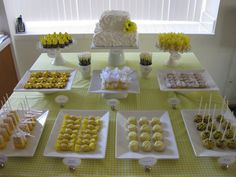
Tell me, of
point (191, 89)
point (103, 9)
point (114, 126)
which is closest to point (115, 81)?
point (114, 126)

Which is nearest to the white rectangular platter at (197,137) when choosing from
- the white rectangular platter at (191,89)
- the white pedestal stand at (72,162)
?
the white rectangular platter at (191,89)

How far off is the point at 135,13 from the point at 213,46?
0.75m

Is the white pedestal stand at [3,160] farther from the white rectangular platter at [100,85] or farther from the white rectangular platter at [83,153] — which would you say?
the white rectangular platter at [100,85]

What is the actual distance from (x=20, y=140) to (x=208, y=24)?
6.14 ft

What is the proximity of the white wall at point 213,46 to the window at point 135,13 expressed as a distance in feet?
0.25

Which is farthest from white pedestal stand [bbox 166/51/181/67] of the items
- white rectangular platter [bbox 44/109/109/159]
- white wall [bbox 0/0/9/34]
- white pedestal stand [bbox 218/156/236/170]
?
white wall [bbox 0/0/9/34]

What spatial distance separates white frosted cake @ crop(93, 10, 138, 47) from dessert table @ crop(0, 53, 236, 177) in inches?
8.2

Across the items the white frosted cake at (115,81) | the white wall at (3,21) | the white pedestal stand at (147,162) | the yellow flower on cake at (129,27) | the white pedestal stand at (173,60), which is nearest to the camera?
the white pedestal stand at (147,162)

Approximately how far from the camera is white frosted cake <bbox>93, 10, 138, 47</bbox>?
1482 mm

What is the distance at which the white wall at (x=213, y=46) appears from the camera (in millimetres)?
2098

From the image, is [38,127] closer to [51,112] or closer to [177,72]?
[51,112]

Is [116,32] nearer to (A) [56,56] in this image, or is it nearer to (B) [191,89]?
(A) [56,56]

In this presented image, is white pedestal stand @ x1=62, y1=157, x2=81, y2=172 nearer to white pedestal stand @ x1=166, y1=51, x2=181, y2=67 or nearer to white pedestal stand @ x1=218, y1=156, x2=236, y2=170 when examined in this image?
white pedestal stand @ x1=218, y1=156, x2=236, y2=170

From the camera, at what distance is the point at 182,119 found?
44.4 inches
